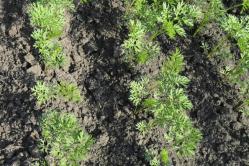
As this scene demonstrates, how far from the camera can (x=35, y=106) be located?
17.7 ft

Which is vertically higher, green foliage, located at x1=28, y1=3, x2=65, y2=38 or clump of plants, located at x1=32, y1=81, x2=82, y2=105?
green foliage, located at x1=28, y1=3, x2=65, y2=38

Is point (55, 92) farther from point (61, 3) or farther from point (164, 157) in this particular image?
point (164, 157)

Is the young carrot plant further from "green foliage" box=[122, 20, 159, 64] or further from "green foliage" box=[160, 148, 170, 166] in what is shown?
"green foliage" box=[160, 148, 170, 166]

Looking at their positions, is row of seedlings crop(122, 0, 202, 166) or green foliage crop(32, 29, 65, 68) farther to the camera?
→ green foliage crop(32, 29, 65, 68)

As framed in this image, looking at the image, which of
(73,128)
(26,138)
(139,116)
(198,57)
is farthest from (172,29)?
(26,138)

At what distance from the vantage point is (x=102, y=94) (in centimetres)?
568

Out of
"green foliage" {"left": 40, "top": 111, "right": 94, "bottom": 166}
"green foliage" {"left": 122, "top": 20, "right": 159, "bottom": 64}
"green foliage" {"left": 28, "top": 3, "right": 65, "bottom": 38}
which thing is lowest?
"green foliage" {"left": 40, "top": 111, "right": 94, "bottom": 166}

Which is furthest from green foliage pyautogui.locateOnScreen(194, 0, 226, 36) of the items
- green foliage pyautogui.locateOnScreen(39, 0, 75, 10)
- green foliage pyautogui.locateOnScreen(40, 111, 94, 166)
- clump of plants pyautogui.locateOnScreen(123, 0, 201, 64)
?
green foliage pyautogui.locateOnScreen(40, 111, 94, 166)

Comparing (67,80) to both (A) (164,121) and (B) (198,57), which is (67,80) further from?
(B) (198,57)

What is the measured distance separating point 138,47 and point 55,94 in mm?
1244

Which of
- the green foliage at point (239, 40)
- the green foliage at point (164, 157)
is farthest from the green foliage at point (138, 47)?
the green foliage at point (164, 157)

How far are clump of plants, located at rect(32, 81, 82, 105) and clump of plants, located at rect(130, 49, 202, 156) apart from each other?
0.71 metres

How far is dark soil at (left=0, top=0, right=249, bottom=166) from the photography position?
5270 millimetres

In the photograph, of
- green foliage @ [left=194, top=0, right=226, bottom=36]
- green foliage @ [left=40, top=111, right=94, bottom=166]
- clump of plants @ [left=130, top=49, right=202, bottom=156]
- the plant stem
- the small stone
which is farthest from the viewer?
green foliage @ [left=194, top=0, right=226, bottom=36]
